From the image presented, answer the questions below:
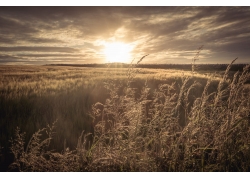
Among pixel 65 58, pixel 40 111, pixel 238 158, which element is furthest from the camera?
pixel 65 58

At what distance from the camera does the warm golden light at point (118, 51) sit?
10.7 ft

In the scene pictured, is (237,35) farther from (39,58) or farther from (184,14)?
(39,58)

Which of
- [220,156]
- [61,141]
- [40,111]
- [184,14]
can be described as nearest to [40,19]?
[40,111]

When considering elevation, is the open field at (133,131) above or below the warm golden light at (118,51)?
below

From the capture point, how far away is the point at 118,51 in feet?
10.9

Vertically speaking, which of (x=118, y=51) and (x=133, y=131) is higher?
(x=118, y=51)

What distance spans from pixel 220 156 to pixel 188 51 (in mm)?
1912

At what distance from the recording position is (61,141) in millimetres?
2988

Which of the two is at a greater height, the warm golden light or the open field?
the warm golden light

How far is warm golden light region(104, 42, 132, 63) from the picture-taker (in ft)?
10.7

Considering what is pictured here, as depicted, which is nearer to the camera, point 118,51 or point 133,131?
point 133,131

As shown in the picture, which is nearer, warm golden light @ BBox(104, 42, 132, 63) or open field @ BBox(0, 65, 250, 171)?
open field @ BBox(0, 65, 250, 171)

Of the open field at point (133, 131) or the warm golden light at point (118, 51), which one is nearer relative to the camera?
the open field at point (133, 131)

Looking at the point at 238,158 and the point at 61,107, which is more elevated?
the point at 61,107
